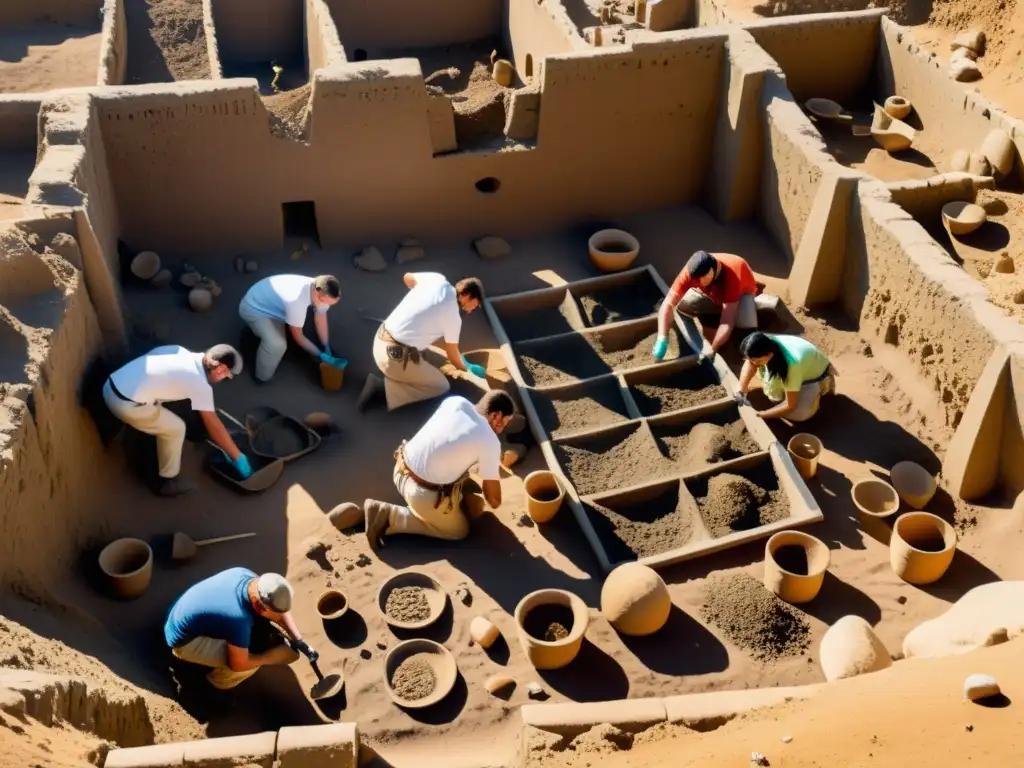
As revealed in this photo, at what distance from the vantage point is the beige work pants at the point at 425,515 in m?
6.53

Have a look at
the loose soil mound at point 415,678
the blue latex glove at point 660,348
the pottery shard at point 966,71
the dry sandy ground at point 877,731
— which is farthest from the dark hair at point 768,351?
the pottery shard at point 966,71

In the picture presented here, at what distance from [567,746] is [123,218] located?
6.11 meters

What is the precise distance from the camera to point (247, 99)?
833 centimetres

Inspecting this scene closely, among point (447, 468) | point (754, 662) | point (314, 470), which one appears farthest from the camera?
point (314, 470)

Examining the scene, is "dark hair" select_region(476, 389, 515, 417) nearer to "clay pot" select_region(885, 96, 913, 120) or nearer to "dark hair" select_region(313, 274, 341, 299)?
"dark hair" select_region(313, 274, 341, 299)

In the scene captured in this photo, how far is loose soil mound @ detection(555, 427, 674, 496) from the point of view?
7.16 metres

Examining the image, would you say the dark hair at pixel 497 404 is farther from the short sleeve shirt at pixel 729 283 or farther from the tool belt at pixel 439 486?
the short sleeve shirt at pixel 729 283

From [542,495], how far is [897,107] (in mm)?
6017

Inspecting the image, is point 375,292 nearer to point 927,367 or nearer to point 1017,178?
point 927,367

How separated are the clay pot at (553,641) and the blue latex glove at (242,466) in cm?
223

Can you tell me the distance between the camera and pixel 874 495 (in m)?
6.98

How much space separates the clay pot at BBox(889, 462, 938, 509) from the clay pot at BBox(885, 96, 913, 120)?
4.66 m

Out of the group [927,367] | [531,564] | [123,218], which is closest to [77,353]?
[123,218]

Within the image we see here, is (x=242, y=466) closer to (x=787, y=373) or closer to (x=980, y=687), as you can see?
(x=787, y=373)
